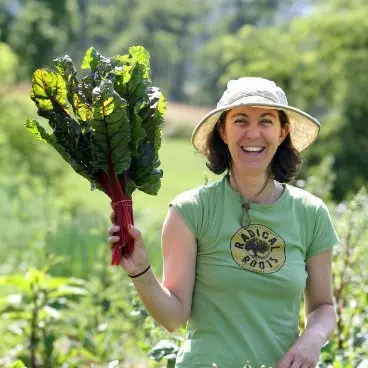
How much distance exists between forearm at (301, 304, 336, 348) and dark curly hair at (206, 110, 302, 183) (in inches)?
16.3

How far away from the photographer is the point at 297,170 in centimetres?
273

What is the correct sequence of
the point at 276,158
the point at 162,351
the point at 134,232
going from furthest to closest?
the point at 162,351 → the point at 276,158 → the point at 134,232

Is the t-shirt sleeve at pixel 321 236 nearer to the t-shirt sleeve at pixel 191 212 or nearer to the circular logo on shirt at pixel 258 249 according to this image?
the circular logo on shirt at pixel 258 249

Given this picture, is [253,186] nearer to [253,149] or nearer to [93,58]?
[253,149]

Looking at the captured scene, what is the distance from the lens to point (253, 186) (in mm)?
2580

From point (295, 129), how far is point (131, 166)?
56cm

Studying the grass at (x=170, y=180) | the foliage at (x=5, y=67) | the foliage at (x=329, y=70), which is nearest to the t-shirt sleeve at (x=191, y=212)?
the foliage at (x=5, y=67)

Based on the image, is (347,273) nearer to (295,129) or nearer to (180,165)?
(295,129)

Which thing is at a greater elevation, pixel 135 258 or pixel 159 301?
pixel 135 258

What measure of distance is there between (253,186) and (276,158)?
0.66 feet

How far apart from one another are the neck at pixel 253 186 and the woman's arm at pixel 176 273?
230 mm

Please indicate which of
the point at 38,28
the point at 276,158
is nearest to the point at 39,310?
the point at 276,158

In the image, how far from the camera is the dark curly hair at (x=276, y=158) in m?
2.71

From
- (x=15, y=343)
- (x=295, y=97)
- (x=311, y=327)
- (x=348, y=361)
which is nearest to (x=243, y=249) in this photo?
(x=311, y=327)
